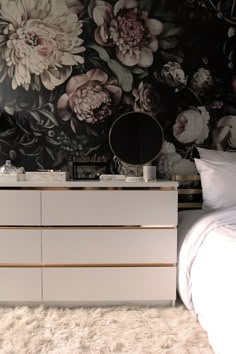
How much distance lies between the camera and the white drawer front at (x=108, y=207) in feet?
7.32

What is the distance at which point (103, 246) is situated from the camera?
2246 mm

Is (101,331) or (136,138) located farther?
(136,138)

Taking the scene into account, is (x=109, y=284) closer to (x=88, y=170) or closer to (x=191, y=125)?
(x=88, y=170)

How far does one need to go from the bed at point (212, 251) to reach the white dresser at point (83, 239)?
6.4 inches

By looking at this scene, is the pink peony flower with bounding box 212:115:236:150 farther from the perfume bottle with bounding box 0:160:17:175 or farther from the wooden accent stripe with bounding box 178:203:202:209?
the perfume bottle with bounding box 0:160:17:175

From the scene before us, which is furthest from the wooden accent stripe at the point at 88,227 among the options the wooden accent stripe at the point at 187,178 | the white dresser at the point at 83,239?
the wooden accent stripe at the point at 187,178

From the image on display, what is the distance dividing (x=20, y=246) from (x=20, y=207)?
9.4 inches

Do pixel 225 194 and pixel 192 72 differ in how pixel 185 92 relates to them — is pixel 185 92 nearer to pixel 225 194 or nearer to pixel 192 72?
pixel 192 72

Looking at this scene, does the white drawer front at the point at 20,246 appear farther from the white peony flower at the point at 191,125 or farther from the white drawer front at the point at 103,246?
the white peony flower at the point at 191,125

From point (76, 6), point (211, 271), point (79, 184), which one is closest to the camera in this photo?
point (211, 271)

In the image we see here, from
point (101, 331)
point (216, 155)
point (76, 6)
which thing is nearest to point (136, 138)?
point (216, 155)

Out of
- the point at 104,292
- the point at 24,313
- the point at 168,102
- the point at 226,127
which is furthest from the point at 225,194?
the point at 24,313

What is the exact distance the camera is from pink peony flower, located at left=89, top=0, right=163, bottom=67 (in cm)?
262

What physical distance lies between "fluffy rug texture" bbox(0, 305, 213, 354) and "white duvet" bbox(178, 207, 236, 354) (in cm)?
12
